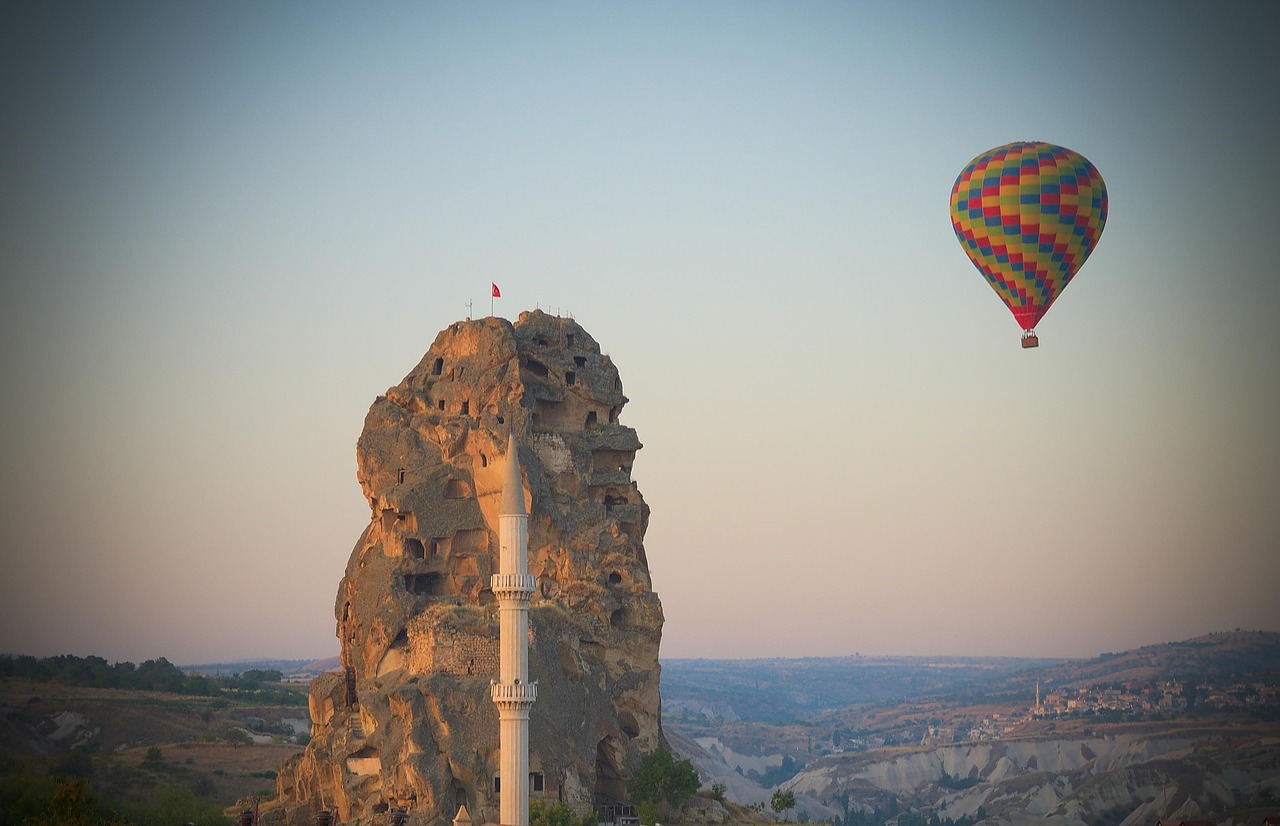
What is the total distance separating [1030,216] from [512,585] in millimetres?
21038

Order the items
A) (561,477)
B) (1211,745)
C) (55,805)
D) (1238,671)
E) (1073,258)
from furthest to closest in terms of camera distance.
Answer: (1238,671) < (1211,745) < (561,477) < (1073,258) < (55,805)

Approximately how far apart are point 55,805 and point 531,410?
2198 centimetres

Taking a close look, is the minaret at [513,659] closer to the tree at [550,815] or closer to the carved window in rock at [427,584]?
the tree at [550,815]

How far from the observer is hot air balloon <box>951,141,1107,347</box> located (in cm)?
6844

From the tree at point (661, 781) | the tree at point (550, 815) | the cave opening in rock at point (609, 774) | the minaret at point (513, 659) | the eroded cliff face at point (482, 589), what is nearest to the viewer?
the minaret at point (513, 659)

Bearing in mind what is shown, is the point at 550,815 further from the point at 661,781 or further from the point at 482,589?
the point at 482,589

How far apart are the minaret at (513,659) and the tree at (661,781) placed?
657cm

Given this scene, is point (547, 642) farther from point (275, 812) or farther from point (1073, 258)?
point (1073, 258)

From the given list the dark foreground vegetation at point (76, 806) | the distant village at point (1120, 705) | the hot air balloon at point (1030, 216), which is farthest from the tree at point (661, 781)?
the distant village at point (1120, 705)

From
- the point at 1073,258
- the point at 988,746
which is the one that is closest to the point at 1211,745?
the point at 988,746

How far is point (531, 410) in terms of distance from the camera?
7544cm

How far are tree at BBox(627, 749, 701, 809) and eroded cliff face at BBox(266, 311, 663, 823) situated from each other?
2.55ft

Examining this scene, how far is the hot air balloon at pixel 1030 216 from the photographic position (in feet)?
225

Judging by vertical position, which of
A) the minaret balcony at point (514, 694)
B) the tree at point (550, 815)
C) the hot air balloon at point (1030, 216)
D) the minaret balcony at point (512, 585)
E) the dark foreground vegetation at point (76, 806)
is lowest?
the tree at point (550, 815)
